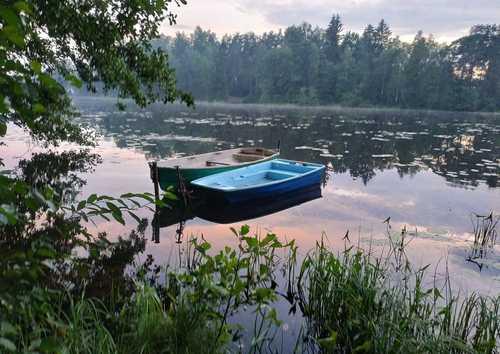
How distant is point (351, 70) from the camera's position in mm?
80125

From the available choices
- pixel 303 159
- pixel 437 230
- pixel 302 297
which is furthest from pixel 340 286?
pixel 303 159

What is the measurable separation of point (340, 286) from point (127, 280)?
12.4 ft

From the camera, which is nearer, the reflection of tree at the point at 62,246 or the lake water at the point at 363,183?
the reflection of tree at the point at 62,246

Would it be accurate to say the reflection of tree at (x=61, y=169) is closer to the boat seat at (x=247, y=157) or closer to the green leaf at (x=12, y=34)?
the boat seat at (x=247, y=157)

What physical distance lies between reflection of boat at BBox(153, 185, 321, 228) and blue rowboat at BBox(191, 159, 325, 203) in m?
0.29

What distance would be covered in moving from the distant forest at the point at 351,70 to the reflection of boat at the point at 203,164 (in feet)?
207

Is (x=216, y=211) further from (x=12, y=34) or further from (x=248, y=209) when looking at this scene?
(x=12, y=34)

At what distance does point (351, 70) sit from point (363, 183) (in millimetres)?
68879

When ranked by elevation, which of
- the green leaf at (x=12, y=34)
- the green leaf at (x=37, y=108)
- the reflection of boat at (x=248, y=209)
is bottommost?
the reflection of boat at (x=248, y=209)

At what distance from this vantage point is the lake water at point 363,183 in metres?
9.56

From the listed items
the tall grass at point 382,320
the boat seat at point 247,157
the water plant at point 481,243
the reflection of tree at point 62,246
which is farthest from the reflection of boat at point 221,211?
the tall grass at point 382,320

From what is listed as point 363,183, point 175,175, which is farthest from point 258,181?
point 363,183

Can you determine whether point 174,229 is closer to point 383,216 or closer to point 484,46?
point 383,216

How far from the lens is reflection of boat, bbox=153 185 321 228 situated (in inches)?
444
